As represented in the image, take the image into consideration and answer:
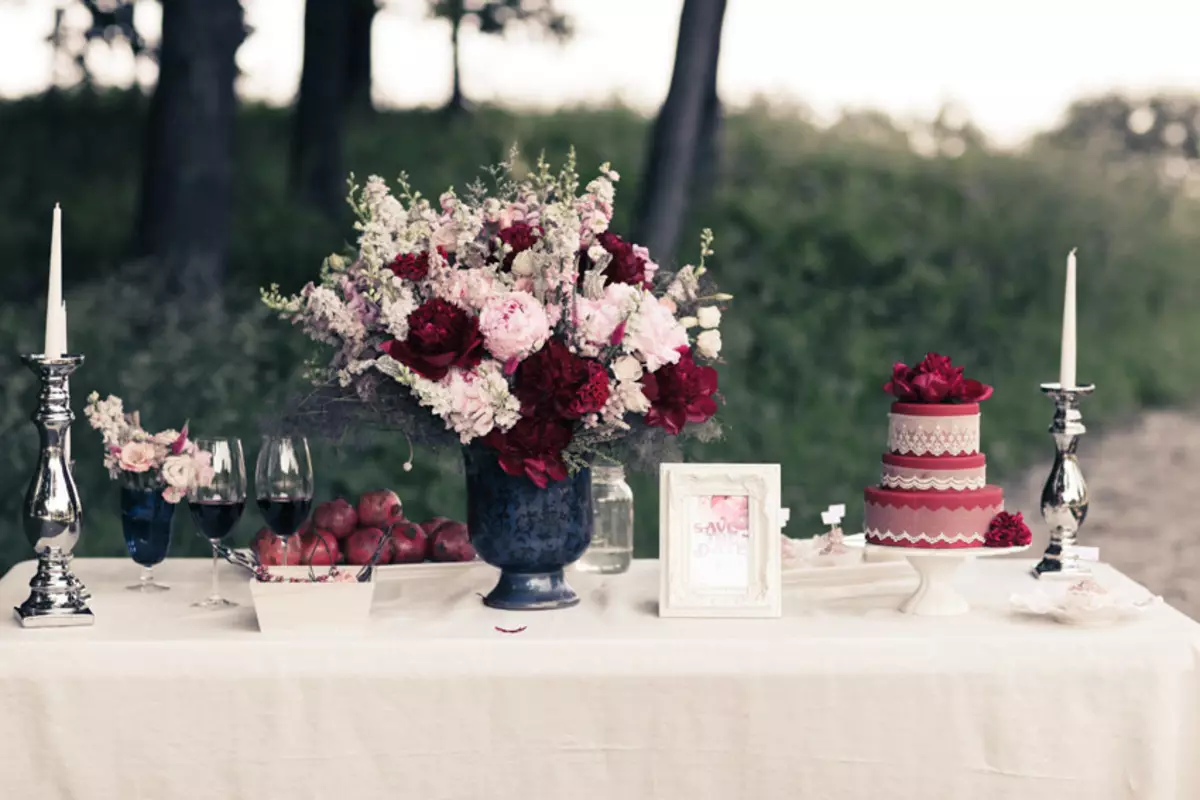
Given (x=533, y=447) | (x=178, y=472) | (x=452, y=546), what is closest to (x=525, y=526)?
(x=533, y=447)

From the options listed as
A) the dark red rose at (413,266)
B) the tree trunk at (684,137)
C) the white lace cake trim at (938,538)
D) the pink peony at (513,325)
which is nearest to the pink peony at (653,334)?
the pink peony at (513,325)

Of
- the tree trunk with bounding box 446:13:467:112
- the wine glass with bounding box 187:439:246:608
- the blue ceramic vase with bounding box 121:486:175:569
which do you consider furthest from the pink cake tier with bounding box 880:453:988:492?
the tree trunk with bounding box 446:13:467:112

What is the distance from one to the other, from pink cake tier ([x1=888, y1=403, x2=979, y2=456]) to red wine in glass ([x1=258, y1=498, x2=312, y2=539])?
817mm

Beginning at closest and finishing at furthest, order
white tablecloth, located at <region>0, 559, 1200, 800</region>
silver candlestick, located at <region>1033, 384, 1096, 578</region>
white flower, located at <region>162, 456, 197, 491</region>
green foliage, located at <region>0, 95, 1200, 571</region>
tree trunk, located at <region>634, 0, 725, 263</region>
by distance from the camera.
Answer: white tablecloth, located at <region>0, 559, 1200, 800</region>, white flower, located at <region>162, 456, 197, 491</region>, silver candlestick, located at <region>1033, 384, 1096, 578</region>, green foliage, located at <region>0, 95, 1200, 571</region>, tree trunk, located at <region>634, 0, 725, 263</region>

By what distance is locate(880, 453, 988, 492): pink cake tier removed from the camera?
203 cm

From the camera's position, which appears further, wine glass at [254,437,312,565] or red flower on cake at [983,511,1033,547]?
wine glass at [254,437,312,565]

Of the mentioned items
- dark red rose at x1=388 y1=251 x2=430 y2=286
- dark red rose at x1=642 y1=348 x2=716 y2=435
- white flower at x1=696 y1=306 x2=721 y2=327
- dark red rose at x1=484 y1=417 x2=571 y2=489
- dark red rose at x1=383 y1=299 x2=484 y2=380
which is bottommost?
dark red rose at x1=484 y1=417 x2=571 y2=489

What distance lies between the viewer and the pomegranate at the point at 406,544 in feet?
7.34

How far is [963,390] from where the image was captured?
6.75ft

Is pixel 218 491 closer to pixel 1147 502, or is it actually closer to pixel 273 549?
pixel 273 549

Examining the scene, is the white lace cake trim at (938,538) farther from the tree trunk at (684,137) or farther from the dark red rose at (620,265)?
the tree trunk at (684,137)

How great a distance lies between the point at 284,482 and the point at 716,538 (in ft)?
1.96

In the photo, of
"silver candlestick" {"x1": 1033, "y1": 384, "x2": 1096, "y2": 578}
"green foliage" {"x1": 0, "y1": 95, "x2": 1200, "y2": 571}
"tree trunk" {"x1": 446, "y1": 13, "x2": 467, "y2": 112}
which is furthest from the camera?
"tree trunk" {"x1": 446, "y1": 13, "x2": 467, "y2": 112}

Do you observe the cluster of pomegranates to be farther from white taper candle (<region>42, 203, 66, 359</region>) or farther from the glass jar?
white taper candle (<region>42, 203, 66, 359</region>)
